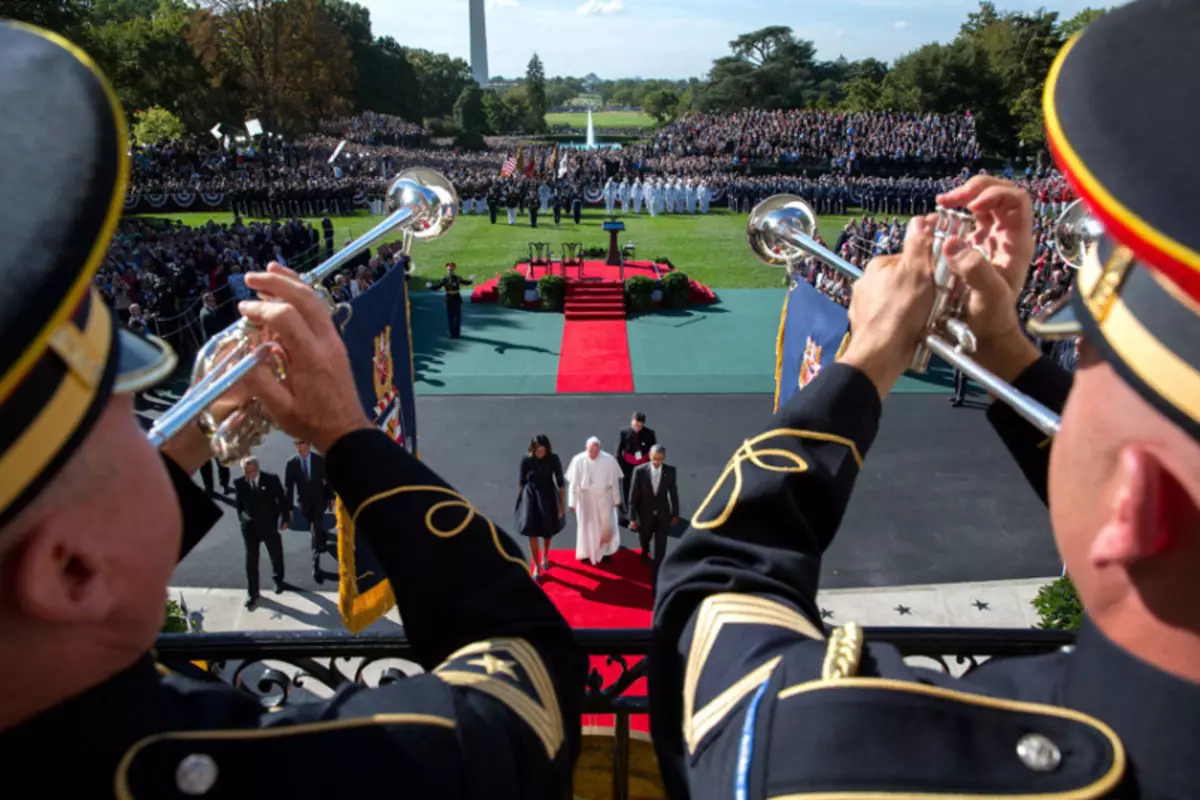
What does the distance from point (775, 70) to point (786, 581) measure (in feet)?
262

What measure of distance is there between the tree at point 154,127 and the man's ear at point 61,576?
50.0 meters

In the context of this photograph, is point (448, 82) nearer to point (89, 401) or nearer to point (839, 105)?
point (839, 105)

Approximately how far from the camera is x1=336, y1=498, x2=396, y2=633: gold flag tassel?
19.9 ft

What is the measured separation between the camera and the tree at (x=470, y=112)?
279 feet

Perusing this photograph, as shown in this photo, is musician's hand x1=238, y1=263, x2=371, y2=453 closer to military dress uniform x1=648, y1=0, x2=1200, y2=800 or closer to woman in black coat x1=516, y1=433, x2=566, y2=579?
military dress uniform x1=648, y1=0, x2=1200, y2=800

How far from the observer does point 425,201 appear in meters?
3.96

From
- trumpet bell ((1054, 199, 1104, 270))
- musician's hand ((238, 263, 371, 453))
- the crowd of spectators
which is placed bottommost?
musician's hand ((238, 263, 371, 453))

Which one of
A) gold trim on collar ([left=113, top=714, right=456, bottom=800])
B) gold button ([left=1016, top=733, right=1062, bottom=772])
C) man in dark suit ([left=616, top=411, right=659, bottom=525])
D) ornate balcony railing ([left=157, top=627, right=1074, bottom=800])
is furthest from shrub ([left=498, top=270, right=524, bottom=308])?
gold button ([left=1016, top=733, right=1062, bottom=772])

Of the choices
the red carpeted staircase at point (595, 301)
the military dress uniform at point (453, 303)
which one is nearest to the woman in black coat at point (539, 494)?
the military dress uniform at point (453, 303)

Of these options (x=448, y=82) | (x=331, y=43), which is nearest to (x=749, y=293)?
(x=331, y=43)

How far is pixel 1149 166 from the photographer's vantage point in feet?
3.45

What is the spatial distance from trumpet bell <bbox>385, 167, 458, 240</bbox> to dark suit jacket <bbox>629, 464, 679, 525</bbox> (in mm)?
5260

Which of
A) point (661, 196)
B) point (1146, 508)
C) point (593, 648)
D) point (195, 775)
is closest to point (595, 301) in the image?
point (661, 196)

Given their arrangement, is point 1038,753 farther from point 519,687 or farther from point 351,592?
point 351,592
